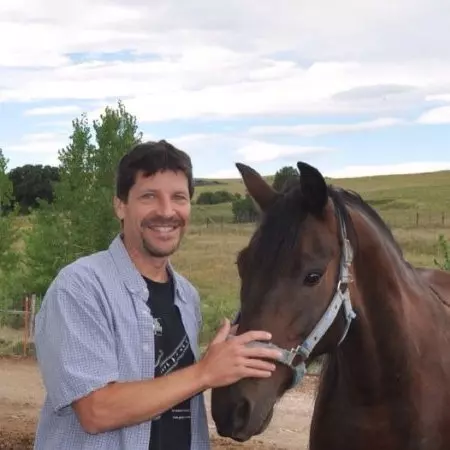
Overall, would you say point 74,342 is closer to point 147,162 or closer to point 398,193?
point 147,162

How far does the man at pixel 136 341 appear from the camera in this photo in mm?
2170

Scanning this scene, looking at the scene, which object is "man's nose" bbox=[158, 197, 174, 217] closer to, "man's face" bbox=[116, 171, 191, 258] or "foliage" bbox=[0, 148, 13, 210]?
"man's face" bbox=[116, 171, 191, 258]

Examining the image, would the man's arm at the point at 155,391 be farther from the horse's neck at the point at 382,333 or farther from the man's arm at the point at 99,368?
the horse's neck at the point at 382,333

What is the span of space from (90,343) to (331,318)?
819mm

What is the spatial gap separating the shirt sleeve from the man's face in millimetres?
270

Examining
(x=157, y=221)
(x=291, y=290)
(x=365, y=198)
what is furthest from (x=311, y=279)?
(x=365, y=198)

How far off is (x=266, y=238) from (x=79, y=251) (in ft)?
47.9

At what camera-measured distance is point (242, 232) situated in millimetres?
43312

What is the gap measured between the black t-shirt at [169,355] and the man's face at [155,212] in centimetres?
15

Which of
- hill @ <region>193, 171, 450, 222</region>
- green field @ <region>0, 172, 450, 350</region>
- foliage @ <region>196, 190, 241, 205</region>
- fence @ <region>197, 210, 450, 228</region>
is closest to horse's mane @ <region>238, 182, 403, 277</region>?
green field @ <region>0, 172, 450, 350</region>

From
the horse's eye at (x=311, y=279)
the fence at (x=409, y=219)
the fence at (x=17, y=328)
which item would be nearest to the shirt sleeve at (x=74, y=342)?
the horse's eye at (x=311, y=279)

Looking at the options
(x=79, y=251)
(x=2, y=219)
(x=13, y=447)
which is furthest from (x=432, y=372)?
(x=2, y=219)

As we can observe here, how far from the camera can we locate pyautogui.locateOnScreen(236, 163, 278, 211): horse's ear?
2.74 m

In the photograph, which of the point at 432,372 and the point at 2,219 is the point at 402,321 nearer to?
the point at 432,372
